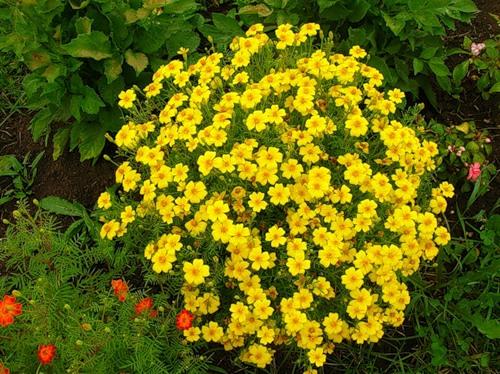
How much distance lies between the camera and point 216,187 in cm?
248

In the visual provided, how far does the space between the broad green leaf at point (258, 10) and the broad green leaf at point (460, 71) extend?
1.04 metres

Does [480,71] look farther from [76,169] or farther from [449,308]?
[76,169]

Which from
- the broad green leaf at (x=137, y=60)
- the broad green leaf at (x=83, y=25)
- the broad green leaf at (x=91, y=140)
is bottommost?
the broad green leaf at (x=91, y=140)

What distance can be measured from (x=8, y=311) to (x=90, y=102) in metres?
1.25

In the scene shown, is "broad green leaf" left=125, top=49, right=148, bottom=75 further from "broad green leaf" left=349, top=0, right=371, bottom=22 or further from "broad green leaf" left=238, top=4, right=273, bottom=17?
"broad green leaf" left=349, top=0, right=371, bottom=22

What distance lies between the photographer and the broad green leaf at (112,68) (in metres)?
2.98

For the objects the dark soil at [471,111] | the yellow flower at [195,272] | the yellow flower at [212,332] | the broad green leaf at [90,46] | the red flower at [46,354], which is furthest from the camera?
the dark soil at [471,111]

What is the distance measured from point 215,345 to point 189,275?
77 cm

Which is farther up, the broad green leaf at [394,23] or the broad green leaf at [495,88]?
the broad green leaf at [394,23]

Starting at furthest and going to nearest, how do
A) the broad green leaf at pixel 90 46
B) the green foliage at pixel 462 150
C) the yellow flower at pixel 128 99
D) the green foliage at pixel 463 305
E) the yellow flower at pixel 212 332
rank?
the green foliage at pixel 462 150
the broad green leaf at pixel 90 46
the green foliage at pixel 463 305
the yellow flower at pixel 128 99
the yellow flower at pixel 212 332

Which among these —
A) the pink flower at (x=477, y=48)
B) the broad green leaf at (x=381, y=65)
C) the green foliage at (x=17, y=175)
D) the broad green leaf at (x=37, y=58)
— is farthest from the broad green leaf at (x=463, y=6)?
the green foliage at (x=17, y=175)

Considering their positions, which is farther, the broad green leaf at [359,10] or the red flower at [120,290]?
the broad green leaf at [359,10]

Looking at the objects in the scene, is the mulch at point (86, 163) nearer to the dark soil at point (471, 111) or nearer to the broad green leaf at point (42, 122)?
the dark soil at point (471, 111)

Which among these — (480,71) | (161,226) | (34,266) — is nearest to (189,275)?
(161,226)
